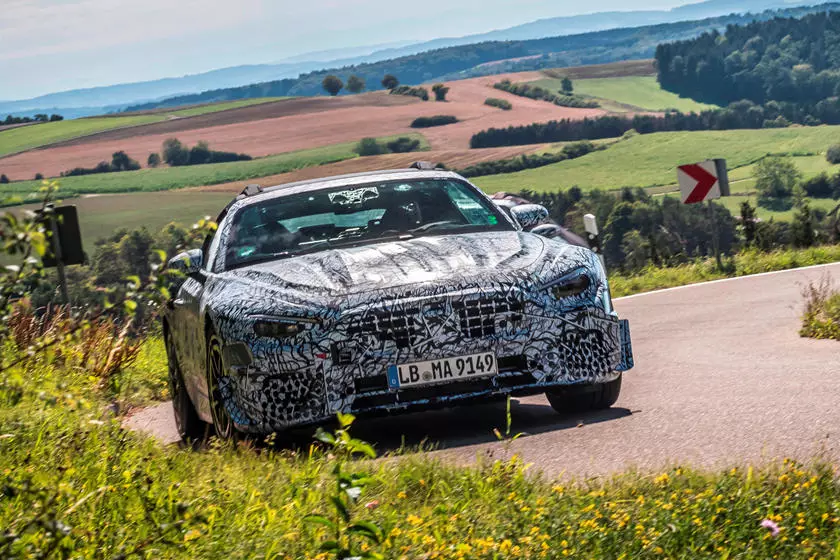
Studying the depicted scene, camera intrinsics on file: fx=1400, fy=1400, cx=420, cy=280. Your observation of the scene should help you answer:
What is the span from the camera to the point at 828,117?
449ft

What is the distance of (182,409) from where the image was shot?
8.75m

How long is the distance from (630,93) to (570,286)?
483 feet

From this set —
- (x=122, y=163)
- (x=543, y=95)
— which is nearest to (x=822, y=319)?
(x=122, y=163)

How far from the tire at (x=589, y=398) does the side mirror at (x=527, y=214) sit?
122cm

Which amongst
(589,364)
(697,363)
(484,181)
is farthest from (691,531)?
(484,181)

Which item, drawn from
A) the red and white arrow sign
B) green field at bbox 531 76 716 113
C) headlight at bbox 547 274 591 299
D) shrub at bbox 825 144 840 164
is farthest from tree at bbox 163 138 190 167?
headlight at bbox 547 274 591 299

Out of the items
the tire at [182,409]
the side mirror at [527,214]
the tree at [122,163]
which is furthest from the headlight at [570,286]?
the tree at [122,163]

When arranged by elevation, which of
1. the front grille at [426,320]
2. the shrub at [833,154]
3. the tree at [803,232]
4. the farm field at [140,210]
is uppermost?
the front grille at [426,320]

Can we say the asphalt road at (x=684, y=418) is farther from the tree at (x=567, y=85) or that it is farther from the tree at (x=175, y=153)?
the tree at (x=567, y=85)

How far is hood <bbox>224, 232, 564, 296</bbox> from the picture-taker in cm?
692

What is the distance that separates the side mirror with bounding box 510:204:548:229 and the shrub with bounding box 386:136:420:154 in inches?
3569

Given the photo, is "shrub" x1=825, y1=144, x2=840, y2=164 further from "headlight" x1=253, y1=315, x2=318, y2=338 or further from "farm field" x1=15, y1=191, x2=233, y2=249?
"headlight" x1=253, y1=315, x2=318, y2=338

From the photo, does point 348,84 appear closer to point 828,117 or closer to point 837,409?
point 828,117

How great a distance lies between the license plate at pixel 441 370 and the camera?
22.1 feet
